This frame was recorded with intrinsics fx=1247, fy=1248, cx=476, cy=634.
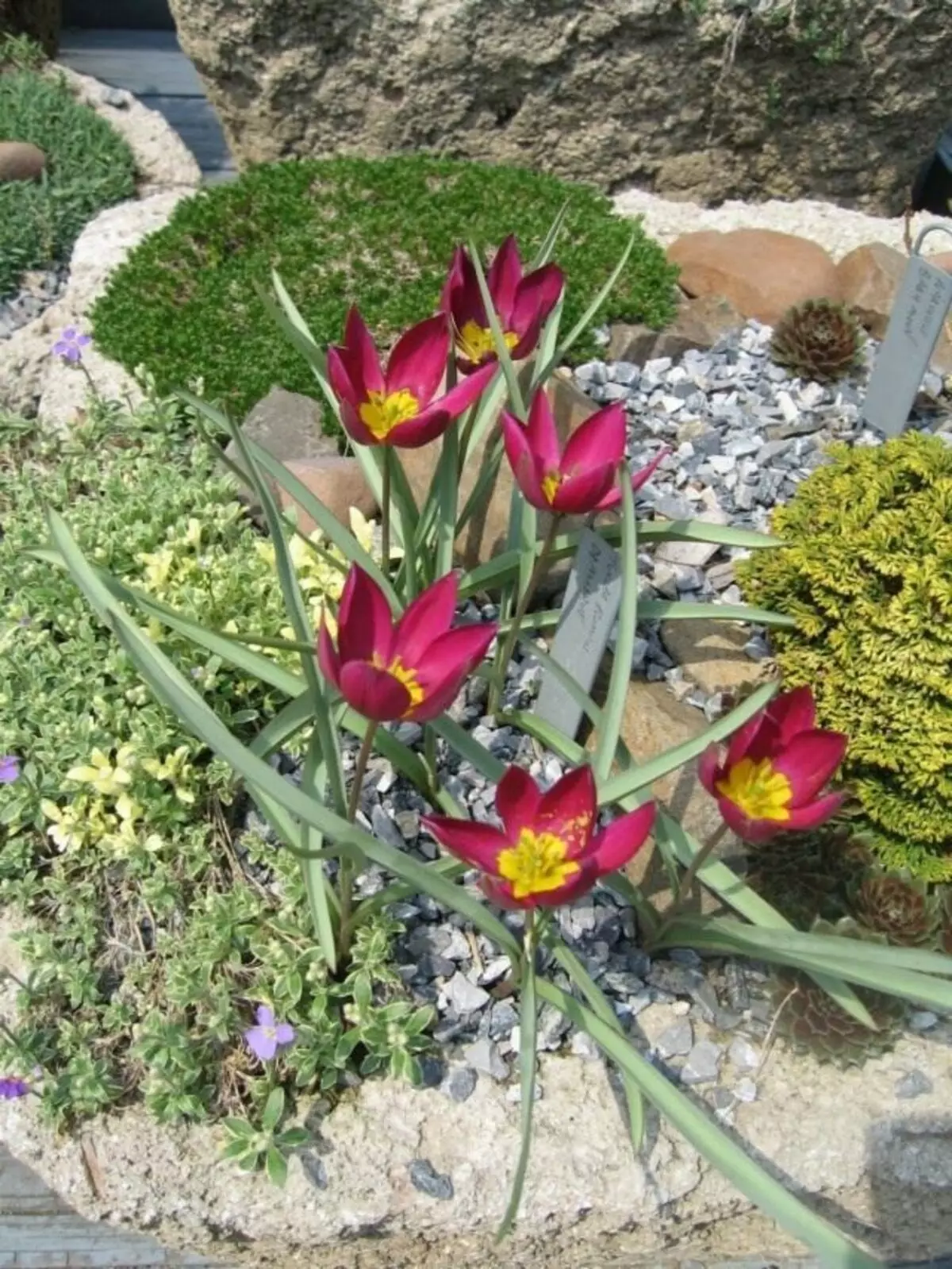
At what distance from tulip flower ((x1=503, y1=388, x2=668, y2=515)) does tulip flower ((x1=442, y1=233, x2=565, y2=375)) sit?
0.18m

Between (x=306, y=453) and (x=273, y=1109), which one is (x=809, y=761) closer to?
(x=273, y=1109)

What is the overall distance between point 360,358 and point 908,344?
1.32m

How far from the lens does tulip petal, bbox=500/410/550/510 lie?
169 cm

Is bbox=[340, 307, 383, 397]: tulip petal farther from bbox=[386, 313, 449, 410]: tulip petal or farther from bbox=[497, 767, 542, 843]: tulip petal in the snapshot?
bbox=[497, 767, 542, 843]: tulip petal

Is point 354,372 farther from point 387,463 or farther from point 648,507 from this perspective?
point 648,507

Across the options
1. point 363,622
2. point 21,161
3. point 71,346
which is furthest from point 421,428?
point 21,161

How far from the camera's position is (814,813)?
149 centimetres

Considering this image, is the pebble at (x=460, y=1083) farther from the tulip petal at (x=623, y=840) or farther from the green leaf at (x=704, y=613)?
the green leaf at (x=704, y=613)

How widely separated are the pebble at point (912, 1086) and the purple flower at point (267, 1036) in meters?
0.93

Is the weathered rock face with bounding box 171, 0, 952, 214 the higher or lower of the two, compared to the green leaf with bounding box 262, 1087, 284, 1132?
higher

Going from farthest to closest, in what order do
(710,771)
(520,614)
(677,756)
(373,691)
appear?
(520,614) → (677,756) → (710,771) → (373,691)

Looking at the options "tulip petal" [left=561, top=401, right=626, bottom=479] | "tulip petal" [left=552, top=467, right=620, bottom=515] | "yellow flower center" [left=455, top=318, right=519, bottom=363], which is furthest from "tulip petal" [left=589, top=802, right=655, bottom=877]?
"yellow flower center" [left=455, top=318, right=519, bottom=363]

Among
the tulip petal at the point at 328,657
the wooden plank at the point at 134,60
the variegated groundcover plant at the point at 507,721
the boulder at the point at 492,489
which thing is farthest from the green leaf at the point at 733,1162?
the wooden plank at the point at 134,60

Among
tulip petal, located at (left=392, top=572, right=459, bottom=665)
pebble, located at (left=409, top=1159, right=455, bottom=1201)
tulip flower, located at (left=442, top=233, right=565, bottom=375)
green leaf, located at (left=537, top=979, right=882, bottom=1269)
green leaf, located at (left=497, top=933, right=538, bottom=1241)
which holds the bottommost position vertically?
pebble, located at (left=409, top=1159, right=455, bottom=1201)
